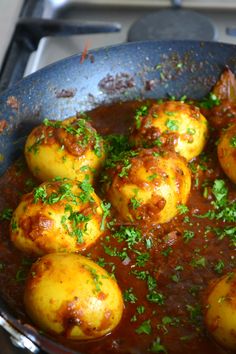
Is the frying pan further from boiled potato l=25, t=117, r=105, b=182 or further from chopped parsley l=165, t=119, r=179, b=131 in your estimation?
chopped parsley l=165, t=119, r=179, b=131

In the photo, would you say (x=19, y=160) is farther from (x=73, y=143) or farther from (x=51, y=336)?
(x=51, y=336)

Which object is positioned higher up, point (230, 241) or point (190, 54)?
point (190, 54)

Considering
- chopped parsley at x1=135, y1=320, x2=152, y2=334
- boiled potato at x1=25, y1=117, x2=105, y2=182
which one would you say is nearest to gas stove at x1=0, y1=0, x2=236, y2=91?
boiled potato at x1=25, y1=117, x2=105, y2=182

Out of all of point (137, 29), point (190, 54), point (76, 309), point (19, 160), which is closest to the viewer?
point (76, 309)

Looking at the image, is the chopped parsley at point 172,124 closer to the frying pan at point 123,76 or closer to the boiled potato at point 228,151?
the boiled potato at point 228,151

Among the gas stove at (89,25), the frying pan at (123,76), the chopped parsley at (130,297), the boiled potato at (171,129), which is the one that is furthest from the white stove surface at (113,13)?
the chopped parsley at (130,297)

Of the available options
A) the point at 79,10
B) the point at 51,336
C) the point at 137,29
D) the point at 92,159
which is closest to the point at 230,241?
the point at 92,159

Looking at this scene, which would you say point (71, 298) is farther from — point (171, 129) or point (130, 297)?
point (171, 129)
